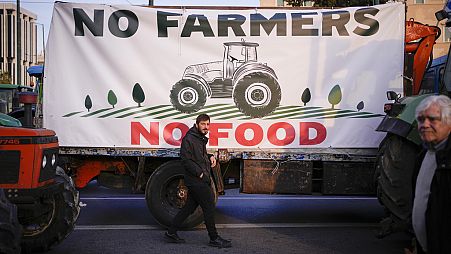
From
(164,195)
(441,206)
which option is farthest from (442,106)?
(164,195)

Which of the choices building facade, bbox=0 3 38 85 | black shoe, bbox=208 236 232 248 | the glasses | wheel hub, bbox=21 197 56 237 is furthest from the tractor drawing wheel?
building facade, bbox=0 3 38 85

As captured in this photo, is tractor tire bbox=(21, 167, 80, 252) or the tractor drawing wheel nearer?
tractor tire bbox=(21, 167, 80, 252)

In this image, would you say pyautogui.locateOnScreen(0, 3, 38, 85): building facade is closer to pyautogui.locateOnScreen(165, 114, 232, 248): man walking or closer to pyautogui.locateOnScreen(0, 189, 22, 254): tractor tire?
pyautogui.locateOnScreen(165, 114, 232, 248): man walking

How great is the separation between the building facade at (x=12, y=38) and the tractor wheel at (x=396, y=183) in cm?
5869

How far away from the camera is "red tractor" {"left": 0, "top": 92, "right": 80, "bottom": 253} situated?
19.9ft

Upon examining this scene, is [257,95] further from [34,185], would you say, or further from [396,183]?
[34,185]

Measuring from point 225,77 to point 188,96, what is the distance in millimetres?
609

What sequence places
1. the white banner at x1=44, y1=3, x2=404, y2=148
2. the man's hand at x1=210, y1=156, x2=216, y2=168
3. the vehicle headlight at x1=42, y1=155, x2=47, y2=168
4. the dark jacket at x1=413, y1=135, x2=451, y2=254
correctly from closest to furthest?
the dark jacket at x1=413, y1=135, x2=451, y2=254, the vehicle headlight at x1=42, y1=155, x2=47, y2=168, the man's hand at x1=210, y1=156, x2=216, y2=168, the white banner at x1=44, y1=3, x2=404, y2=148

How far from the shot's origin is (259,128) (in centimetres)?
859

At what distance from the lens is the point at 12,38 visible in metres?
66.6

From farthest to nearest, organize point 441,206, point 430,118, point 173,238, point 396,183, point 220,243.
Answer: point 173,238 → point 220,243 → point 396,183 → point 430,118 → point 441,206

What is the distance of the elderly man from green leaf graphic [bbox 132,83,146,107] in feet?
17.9

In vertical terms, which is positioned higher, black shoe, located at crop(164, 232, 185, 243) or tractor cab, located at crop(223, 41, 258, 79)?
tractor cab, located at crop(223, 41, 258, 79)

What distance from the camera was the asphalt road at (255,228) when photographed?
750cm
